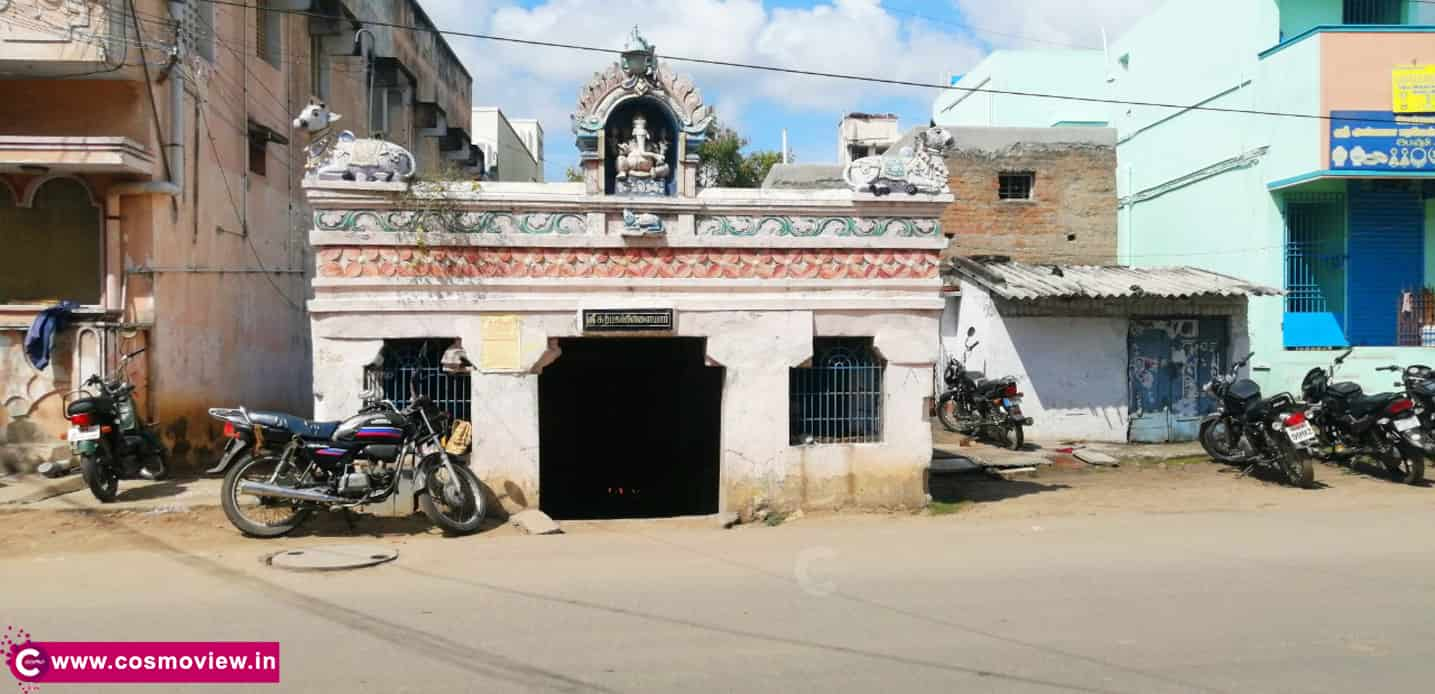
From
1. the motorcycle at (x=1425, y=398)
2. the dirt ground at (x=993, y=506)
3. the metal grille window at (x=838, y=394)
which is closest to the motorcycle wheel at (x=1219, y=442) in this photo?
the dirt ground at (x=993, y=506)

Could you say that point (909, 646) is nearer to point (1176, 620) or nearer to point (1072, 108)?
point (1176, 620)

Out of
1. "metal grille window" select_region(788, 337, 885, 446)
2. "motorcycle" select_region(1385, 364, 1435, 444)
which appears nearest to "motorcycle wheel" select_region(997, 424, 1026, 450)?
"motorcycle" select_region(1385, 364, 1435, 444)

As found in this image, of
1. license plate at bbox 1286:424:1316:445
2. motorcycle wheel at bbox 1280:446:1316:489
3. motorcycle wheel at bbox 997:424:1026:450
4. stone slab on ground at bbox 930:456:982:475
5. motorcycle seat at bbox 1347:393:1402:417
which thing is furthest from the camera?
motorcycle wheel at bbox 997:424:1026:450

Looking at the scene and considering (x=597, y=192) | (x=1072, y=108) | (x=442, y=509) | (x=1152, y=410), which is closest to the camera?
(x=442, y=509)

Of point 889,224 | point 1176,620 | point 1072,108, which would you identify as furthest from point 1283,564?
point 1072,108

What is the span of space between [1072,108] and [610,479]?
16.7 meters

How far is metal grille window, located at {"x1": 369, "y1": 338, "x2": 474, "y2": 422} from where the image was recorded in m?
9.56

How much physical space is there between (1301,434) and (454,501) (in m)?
9.09

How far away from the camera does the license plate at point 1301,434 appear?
11.7 meters

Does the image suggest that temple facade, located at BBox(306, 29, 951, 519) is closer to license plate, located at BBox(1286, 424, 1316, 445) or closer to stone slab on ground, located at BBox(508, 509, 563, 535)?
stone slab on ground, located at BBox(508, 509, 563, 535)

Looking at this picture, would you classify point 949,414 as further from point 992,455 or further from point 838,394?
point 838,394

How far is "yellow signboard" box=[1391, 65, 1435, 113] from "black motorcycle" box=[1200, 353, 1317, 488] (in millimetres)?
5954

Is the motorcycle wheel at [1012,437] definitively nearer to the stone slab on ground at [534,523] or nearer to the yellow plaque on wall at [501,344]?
the stone slab on ground at [534,523]

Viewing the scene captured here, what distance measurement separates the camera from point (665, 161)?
9852 millimetres
